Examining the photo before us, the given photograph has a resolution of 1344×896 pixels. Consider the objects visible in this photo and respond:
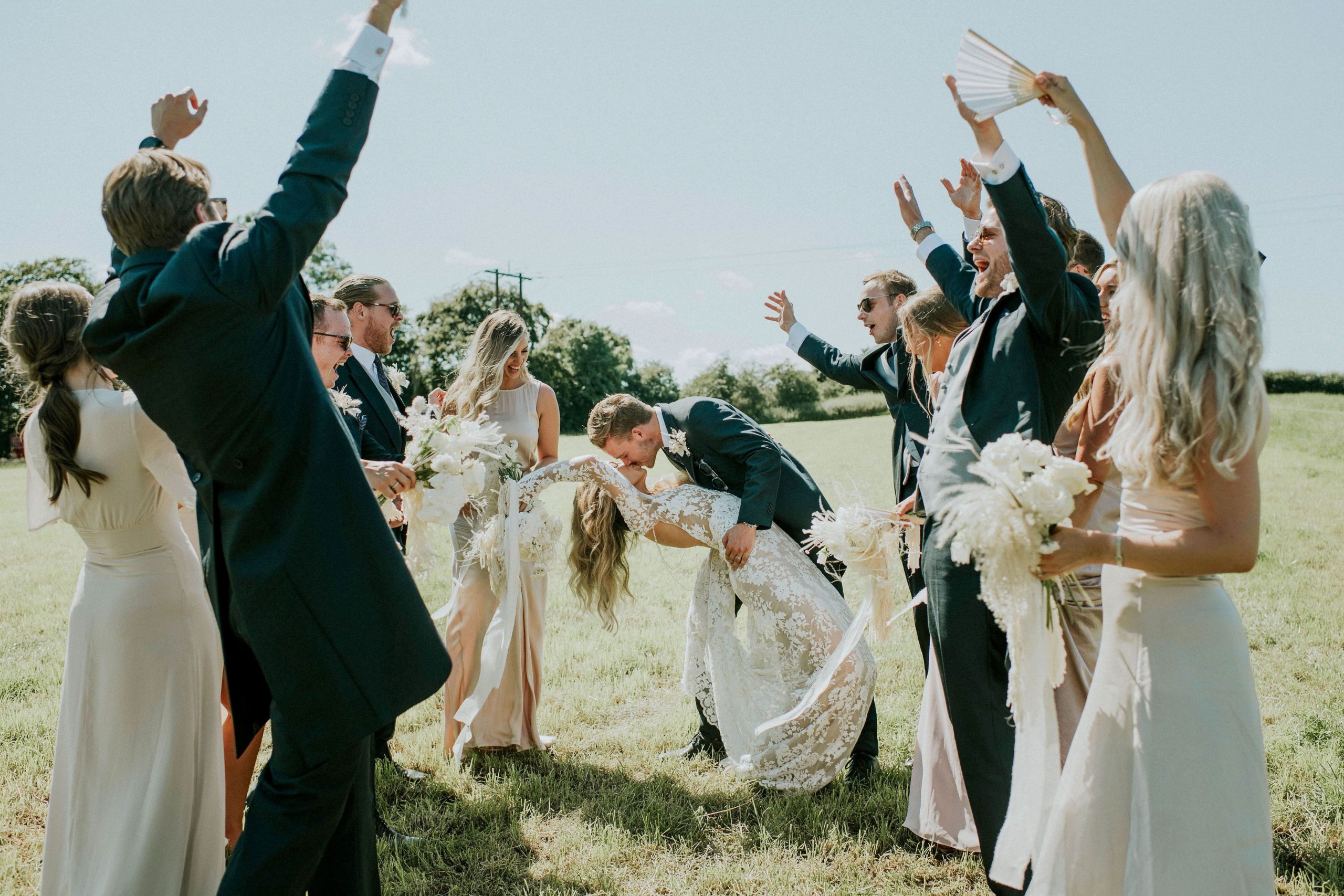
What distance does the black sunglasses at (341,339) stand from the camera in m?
4.46

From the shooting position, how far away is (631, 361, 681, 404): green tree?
78838mm

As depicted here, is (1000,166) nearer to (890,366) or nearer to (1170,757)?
(1170,757)

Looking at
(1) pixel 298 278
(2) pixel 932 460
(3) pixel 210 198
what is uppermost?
(3) pixel 210 198

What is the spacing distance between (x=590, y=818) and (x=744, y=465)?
2183 millimetres

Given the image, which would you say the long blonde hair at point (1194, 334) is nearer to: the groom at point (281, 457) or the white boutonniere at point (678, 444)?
the groom at point (281, 457)

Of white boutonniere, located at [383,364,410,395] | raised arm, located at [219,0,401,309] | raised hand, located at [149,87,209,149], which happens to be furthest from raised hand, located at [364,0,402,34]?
white boutonniere, located at [383,364,410,395]

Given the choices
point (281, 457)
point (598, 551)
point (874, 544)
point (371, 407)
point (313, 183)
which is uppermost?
point (313, 183)

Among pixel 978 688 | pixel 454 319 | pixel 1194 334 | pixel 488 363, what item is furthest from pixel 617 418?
pixel 454 319

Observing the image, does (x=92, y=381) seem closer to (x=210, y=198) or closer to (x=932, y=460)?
(x=210, y=198)

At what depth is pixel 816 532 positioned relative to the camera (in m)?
4.45

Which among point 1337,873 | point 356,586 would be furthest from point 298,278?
point 1337,873

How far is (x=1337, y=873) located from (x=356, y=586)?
4.18 metres

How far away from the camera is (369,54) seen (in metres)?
2.66

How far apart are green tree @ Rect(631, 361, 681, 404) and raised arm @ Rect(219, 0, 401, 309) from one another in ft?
235
